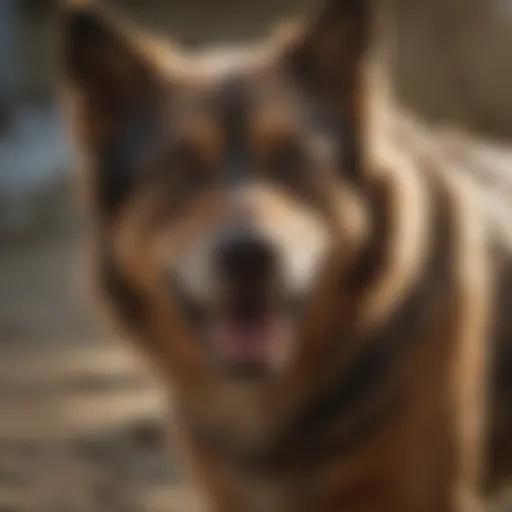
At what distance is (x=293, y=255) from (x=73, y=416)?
732mm

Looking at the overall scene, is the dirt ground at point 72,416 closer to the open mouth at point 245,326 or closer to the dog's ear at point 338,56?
the open mouth at point 245,326

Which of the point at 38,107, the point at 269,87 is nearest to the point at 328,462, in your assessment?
the point at 269,87

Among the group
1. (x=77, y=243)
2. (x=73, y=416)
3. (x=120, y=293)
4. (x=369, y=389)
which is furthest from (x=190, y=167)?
(x=77, y=243)

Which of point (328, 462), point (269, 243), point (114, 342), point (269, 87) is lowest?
point (328, 462)

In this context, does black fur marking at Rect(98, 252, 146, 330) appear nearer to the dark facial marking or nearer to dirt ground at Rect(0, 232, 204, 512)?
the dark facial marking

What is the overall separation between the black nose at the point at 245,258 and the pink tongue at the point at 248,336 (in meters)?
0.05

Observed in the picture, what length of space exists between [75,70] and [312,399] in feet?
1.43

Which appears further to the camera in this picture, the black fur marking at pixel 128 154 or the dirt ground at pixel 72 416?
the dirt ground at pixel 72 416

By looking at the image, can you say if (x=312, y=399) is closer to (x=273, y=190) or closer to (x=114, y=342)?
(x=273, y=190)

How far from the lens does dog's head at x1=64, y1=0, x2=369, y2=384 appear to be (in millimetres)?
1090

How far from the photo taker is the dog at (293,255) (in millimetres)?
1100

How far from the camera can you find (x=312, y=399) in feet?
3.95

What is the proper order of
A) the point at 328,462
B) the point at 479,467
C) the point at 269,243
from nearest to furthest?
the point at 269,243 → the point at 328,462 → the point at 479,467

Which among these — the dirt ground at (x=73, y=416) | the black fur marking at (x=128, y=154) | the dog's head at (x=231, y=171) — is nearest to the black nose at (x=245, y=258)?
the dog's head at (x=231, y=171)
